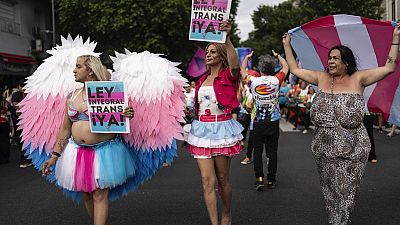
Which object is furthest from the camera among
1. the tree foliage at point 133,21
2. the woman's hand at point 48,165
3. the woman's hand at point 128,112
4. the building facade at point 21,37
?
the tree foliage at point 133,21

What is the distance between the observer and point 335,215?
4109 mm

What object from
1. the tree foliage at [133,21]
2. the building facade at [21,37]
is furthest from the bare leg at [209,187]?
the tree foliage at [133,21]

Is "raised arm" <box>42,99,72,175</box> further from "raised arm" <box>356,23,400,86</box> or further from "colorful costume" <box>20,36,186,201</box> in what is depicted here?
"raised arm" <box>356,23,400,86</box>

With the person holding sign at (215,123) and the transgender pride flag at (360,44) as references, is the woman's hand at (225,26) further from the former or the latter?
the transgender pride flag at (360,44)

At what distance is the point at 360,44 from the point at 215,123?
5.93 ft

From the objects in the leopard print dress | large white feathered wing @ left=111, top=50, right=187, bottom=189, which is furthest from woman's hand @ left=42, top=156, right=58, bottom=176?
the leopard print dress

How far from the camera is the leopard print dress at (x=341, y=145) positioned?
396 centimetres

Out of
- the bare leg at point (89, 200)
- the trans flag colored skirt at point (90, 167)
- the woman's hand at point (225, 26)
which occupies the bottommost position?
the bare leg at point (89, 200)

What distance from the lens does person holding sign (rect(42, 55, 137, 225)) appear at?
3854 mm

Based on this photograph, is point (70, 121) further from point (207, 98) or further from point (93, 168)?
point (207, 98)

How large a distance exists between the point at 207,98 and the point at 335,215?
59.0 inches

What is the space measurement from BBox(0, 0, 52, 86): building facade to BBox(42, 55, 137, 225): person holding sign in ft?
53.2

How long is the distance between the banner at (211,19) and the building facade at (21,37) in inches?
650

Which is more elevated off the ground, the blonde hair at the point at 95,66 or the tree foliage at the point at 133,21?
the tree foliage at the point at 133,21
